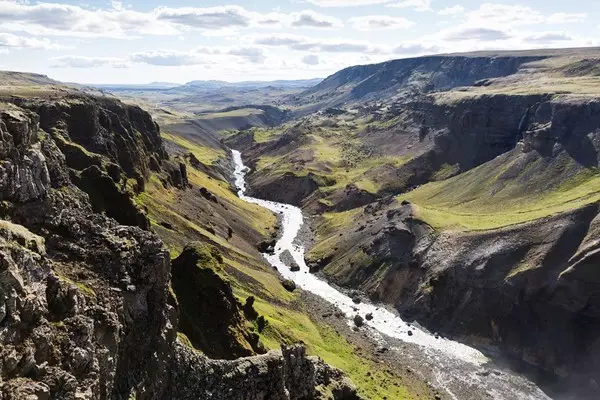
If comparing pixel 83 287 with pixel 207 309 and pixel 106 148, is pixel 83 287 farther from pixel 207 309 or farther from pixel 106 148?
pixel 106 148

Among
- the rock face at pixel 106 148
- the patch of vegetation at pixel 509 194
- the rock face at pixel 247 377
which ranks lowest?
the patch of vegetation at pixel 509 194

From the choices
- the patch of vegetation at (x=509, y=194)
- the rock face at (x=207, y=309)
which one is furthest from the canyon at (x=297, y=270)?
the patch of vegetation at (x=509, y=194)

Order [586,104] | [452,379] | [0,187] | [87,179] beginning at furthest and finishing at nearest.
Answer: [586,104] < [452,379] < [87,179] < [0,187]

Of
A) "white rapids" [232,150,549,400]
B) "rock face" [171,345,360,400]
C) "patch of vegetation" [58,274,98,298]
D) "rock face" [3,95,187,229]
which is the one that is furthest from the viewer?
"white rapids" [232,150,549,400]

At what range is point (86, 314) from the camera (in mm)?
28422

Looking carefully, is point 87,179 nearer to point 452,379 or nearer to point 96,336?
point 96,336

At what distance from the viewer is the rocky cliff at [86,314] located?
24250 millimetres

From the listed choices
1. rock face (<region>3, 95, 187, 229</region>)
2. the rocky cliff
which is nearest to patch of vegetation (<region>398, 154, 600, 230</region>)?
rock face (<region>3, 95, 187, 229</region>)

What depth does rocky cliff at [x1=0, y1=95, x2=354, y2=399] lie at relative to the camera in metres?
24.2

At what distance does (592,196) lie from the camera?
115 m

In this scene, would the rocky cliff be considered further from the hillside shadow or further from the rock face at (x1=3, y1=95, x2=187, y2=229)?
the hillside shadow

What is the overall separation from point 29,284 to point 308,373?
70.9 feet

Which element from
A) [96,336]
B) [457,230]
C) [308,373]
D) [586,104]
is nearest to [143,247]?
[96,336]

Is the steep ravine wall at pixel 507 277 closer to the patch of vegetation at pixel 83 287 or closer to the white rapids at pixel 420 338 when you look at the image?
the white rapids at pixel 420 338
